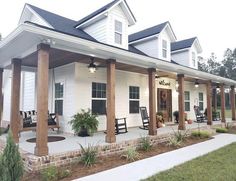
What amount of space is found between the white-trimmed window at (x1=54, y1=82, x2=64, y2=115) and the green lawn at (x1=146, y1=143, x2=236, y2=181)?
5740 mm

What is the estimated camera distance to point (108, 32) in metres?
9.27

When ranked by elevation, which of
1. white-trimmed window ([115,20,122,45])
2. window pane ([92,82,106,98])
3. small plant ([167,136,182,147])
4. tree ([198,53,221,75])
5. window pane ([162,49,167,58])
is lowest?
small plant ([167,136,182,147])

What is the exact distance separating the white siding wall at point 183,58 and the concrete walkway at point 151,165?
7.48 metres

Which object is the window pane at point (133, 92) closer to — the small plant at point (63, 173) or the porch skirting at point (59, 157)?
the porch skirting at point (59, 157)

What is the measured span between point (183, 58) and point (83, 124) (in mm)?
8999

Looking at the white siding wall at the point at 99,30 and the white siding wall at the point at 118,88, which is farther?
the white siding wall at the point at 99,30

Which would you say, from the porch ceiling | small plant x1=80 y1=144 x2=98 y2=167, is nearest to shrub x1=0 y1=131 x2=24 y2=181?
small plant x1=80 y1=144 x2=98 y2=167

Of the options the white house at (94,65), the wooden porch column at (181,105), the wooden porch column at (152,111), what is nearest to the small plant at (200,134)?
the wooden porch column at (181,105)

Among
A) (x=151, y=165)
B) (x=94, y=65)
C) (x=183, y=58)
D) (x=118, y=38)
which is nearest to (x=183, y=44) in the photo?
(x=183, y=58)

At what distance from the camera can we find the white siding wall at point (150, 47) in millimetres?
11392

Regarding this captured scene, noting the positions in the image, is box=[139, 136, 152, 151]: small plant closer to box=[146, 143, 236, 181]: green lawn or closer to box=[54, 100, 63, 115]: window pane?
box=[146, 143, 236, 181]: green lawn

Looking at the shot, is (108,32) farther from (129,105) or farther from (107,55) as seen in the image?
(129,105)

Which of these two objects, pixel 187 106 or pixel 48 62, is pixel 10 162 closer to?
pixel 48 62

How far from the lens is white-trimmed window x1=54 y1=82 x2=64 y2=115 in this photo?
30.5ft
